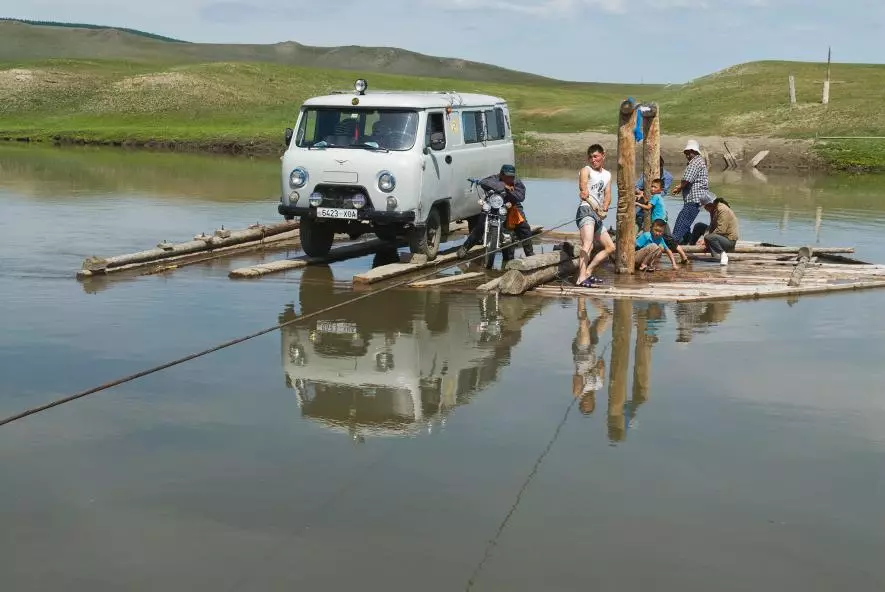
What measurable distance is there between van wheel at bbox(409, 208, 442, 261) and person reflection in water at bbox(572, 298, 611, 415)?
3298mm

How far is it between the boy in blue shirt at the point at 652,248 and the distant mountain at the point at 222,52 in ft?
Result: 425

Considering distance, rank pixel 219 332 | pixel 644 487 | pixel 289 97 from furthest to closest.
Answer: pixel 289 97 → pixel 219 332 → pixel 644 487

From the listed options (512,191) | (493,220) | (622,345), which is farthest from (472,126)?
(622,345)

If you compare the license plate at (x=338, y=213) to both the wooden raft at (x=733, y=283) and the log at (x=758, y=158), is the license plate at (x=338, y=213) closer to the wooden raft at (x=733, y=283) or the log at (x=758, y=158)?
the wooden raft at (x=733, y=283)

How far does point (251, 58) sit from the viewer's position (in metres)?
160

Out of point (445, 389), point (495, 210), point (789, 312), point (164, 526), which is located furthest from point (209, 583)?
point (495, 210)

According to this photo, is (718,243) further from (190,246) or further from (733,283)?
(190,246)

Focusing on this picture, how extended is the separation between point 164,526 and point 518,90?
287 ft

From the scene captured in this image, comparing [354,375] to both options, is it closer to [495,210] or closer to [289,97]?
[495,210]

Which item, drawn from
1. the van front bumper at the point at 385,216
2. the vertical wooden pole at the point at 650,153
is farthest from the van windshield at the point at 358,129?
the vertical wooden pole at the point at 650,153

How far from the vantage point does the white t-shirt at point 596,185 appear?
616 inches

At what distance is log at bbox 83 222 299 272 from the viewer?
645 inches

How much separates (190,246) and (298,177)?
2158 millimetres

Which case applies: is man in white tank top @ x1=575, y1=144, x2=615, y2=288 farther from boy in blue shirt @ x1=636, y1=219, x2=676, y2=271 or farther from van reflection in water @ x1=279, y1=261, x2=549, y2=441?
boy in blue shirt @ x1=636, y1=219, x2=676, y2=271
